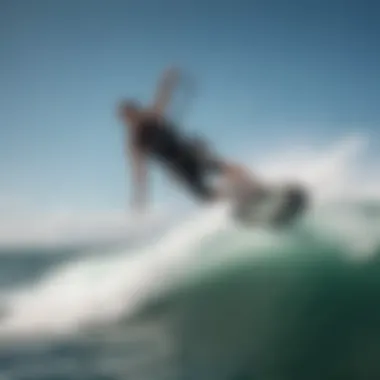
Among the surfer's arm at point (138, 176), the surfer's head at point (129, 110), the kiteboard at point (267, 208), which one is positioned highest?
the surfer's head at point (129, 110)

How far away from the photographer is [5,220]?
1703 mm

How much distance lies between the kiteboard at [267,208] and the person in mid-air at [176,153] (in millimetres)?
33

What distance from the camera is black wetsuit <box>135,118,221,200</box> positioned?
1.65 meters

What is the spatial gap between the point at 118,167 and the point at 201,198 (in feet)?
0.64

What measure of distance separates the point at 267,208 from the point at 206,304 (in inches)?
9.5

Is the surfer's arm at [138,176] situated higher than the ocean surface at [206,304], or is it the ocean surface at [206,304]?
the surfer's arm at [138,176]

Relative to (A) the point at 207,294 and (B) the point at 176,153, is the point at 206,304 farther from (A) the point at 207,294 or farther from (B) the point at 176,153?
Result: (B) the point at 176,153

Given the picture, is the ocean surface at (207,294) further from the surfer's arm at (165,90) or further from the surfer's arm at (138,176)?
the surfer's arm at (165,90)

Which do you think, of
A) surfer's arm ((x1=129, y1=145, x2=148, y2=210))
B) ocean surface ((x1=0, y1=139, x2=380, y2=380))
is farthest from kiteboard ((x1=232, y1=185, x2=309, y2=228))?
surfer's arm ((x1=129, y1=145, x2=148, y2=210))

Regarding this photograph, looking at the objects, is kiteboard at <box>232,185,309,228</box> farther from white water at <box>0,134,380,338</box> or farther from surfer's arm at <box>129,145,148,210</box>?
surfer's arm at <box>129,145,148,210</box>

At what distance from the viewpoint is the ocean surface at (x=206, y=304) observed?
1618 mm

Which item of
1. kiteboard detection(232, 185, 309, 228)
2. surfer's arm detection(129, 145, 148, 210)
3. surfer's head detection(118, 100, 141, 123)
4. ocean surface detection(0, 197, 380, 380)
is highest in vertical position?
surfer's head detection(118, 100, 141, 123)

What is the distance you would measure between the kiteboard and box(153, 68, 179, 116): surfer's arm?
9.9 inches

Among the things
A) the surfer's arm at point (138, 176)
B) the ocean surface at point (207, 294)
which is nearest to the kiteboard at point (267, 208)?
the ocean surface at point (207, 294)
